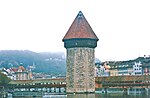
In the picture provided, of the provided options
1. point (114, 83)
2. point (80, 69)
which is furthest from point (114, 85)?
point (80, 69)

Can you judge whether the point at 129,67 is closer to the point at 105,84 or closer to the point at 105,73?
the point at 105,73

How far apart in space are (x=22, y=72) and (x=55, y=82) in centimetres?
2816

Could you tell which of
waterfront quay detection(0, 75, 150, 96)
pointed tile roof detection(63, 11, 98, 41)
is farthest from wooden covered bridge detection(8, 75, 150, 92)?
pointed tile roof detection(63, 11, 98, 41)

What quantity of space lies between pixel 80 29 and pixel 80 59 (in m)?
2.63

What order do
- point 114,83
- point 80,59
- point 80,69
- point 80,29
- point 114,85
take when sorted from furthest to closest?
point 114,83 < point 114,85 < point 80,29 < point 80,69 < point 80,59

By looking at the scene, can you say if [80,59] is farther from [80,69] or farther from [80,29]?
[80,29]

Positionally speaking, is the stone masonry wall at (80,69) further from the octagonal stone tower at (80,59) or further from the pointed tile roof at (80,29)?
the pointed tile roof at (80,29)

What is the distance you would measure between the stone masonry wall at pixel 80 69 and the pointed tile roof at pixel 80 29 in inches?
45.4

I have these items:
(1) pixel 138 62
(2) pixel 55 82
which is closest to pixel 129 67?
(1) pixel 138 62

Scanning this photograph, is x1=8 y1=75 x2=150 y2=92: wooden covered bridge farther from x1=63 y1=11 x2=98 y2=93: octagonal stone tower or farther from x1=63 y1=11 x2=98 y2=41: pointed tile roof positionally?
x1=63 y1=11 x2=98 y2=41: pointed tile roof

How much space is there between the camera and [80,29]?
37.8m

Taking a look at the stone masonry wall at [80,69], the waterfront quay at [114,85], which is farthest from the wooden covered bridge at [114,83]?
the stone masonry wall at [80,69]

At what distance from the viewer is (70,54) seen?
37.4 m

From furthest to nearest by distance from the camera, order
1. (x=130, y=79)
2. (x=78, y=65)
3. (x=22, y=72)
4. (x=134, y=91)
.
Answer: (x=22, y=72) → (x=130, y=79) → (x=134, y=91) → (x=78, y=65)
